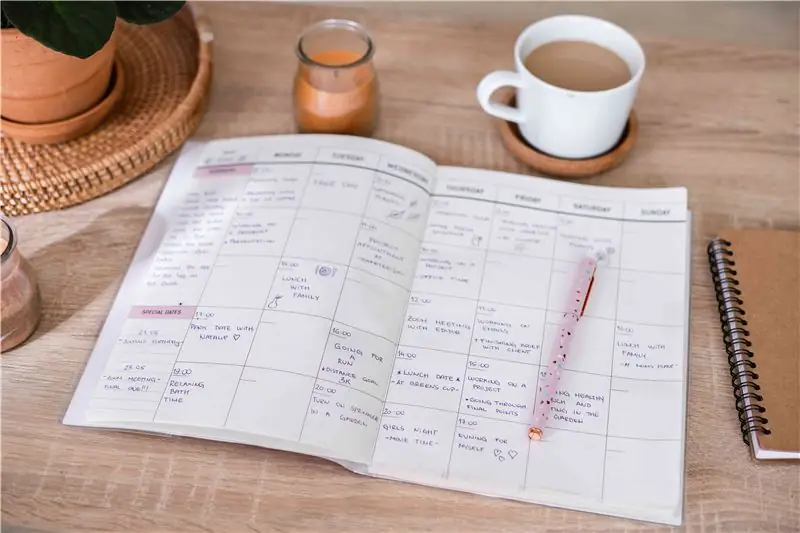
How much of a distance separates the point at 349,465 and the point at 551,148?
35cm

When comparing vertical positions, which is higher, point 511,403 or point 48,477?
point 511,403

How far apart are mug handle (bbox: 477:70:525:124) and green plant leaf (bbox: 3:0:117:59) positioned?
319 mm

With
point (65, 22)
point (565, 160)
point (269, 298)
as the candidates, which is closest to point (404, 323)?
point (269, 298)

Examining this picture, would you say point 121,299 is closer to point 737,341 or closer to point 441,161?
point 441,161

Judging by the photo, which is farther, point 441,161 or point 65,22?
point 441,161

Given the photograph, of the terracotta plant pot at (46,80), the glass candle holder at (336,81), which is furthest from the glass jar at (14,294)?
the glass candle holder at (336,81)

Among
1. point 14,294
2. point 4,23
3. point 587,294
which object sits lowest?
point 14,294

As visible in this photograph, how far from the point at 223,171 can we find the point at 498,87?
0.26 metres

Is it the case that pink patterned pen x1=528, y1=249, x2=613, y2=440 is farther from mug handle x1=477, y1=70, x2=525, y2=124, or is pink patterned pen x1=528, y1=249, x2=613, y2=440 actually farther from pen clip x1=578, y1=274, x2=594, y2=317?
mug handle x1=477, y1=70, x2=525, y2=124

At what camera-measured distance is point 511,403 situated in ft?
2.09

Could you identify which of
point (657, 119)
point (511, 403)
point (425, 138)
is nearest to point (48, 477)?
point (511, 403)

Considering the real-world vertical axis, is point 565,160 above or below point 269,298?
above

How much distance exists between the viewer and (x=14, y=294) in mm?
652

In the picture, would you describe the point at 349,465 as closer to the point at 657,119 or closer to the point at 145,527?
the point at 145,527
